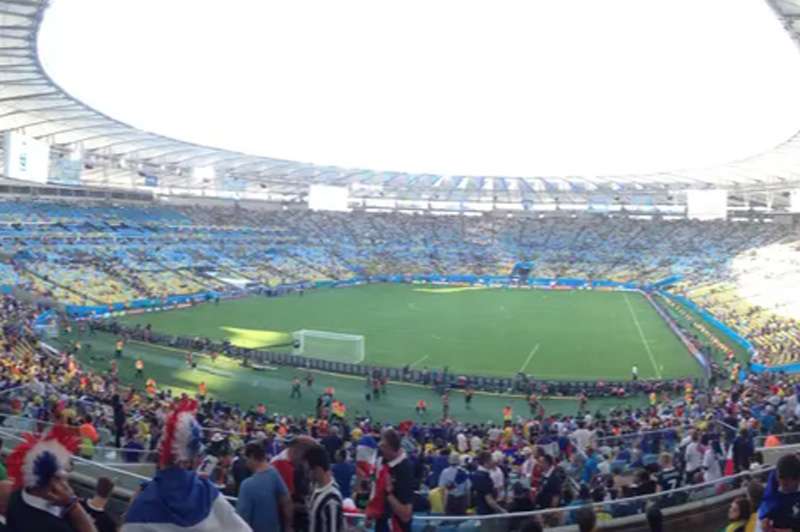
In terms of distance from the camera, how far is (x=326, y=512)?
162 inches

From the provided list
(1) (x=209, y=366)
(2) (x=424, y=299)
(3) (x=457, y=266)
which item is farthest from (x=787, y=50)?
(3) (x=457, y=266)

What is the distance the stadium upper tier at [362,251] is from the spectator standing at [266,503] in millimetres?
28930

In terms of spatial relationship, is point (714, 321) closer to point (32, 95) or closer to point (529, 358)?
point (529, 358)

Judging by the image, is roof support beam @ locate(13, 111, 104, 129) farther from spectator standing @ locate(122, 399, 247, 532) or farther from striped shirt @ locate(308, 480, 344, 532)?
spectator standing @ locate(122, 399, 247, 532)

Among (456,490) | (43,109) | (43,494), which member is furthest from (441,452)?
(43,109)

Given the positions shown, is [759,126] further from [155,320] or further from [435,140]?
[155,320]

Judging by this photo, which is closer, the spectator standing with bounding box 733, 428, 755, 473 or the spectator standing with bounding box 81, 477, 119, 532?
the spectator standing with bounding box 81, 477, 119, 532

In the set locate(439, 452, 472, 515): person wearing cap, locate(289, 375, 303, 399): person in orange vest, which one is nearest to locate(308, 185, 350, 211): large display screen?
locate(289, 375, 303, 399): person in orange vest

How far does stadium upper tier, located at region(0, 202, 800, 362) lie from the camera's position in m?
46.4

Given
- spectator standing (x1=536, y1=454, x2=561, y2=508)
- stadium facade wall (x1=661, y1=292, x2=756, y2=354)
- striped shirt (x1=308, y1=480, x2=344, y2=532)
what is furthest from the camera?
stadium facade wall (x1=661, y1=292, x2=756, y2=354)

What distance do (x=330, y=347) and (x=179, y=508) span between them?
29.5 meters

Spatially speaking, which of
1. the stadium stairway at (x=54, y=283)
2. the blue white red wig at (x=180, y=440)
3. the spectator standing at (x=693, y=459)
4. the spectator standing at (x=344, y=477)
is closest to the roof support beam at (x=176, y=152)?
the stadium stairway at (x=54, y=283)

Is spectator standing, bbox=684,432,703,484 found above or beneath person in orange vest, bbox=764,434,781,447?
beneath

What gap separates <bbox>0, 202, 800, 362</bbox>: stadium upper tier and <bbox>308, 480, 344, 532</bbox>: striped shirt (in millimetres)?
28651
